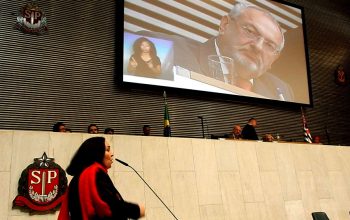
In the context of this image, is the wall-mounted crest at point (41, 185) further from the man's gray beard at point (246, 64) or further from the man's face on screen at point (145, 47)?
the man's gray beard at point (246, 64)

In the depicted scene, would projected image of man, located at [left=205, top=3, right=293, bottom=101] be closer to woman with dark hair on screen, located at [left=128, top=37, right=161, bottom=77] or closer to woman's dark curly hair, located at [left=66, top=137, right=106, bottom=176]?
woman with dark hair on screen, located at [left=128, top=37, right=161, bottom=77]

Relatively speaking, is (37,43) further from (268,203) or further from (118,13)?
(268,203)

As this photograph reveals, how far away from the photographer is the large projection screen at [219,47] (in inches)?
281

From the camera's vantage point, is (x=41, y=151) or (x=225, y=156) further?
(x=225, y=156)

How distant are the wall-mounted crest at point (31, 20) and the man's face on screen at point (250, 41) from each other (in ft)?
12.1

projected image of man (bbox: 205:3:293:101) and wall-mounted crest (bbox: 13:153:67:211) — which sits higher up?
projected image of man (bbox: 205:3:293:101)

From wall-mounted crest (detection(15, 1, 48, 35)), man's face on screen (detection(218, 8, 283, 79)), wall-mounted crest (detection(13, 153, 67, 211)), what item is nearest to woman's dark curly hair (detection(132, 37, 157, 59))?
wall-mounted crest (detection(15, 1, 48, 35))

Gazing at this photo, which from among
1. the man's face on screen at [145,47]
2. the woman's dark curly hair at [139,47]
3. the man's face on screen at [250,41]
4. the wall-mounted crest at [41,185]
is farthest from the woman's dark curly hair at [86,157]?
the man's face on screen at [250,41]

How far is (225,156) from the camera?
5.89 m

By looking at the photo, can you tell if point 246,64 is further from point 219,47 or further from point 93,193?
point 93,193

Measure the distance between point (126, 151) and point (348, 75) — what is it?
8.04m

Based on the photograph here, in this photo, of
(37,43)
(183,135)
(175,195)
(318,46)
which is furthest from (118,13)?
(318,46)

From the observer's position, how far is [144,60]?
7051 millimetres

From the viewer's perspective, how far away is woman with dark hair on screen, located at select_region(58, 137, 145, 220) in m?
2.09
